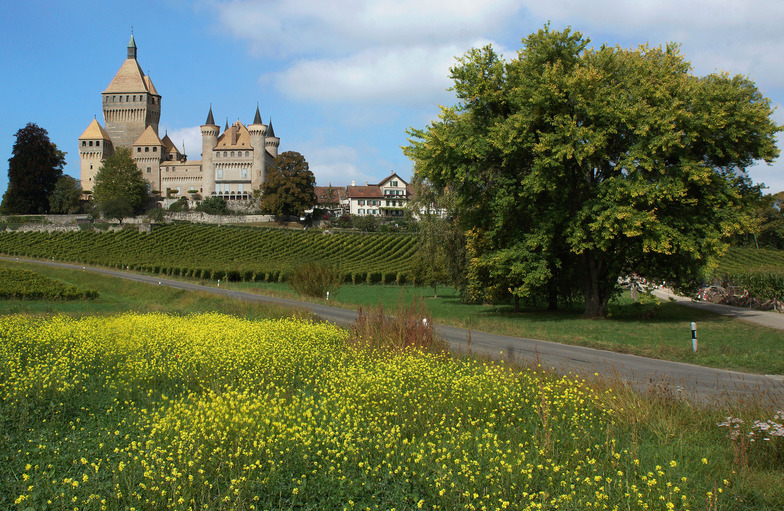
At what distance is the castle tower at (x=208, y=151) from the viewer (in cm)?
11831

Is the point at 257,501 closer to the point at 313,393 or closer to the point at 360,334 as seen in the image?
the point at 313,393

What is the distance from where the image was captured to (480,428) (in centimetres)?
707

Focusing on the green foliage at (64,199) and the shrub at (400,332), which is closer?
the shrub at (400,332)

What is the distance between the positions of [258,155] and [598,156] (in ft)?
337

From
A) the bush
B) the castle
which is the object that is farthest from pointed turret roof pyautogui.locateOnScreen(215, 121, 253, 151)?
the bush

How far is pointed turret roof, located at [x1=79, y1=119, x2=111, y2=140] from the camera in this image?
12423cm

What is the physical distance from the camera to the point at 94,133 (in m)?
125

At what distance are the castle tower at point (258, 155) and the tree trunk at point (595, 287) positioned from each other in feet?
323

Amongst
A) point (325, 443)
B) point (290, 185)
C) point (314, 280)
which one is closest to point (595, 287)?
point (314, 280)

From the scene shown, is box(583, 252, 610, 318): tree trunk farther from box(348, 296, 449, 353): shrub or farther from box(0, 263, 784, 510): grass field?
box(0, 263, 784, 510): grass field

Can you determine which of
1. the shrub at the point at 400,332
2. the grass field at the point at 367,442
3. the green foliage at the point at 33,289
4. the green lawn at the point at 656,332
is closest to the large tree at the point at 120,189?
the green foliage at the point at 33,289

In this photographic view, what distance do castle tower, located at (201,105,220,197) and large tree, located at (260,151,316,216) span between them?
1000 inches

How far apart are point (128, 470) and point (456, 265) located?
27.4 meters

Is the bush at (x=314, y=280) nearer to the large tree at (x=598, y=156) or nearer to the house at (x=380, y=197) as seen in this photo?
the large tree at (x=598, y=156)
